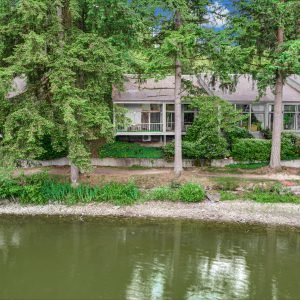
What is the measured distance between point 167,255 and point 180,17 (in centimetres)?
1316

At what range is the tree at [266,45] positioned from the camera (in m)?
20.9

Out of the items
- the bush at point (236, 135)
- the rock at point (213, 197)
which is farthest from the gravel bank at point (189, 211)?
the bush at point (236, 135)

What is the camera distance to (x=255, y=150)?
24.7 meters

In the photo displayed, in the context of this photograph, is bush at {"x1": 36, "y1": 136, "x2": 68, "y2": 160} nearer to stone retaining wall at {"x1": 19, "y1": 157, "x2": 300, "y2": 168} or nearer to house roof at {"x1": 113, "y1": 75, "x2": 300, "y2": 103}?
stone retaining wall at {"x1": 19, "y1": 157, "x2": 300, "y2": 168}

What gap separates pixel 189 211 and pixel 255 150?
7.57 metres

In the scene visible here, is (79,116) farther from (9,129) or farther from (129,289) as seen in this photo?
(129,289)

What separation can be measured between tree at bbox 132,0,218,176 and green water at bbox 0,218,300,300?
6.70m

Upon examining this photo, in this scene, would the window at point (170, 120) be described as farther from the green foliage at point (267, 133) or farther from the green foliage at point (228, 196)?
the green foliage at point (228, 196)

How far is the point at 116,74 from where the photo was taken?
65.9 feet

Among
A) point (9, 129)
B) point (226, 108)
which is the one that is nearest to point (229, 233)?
point (226, 108)


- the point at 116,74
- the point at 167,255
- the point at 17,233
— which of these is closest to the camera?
the point at 167,255

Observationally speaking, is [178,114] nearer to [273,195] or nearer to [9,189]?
[273,195]

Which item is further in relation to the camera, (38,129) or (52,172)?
(52,172)

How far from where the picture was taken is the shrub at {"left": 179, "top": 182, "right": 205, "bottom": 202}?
20219 millimetres
